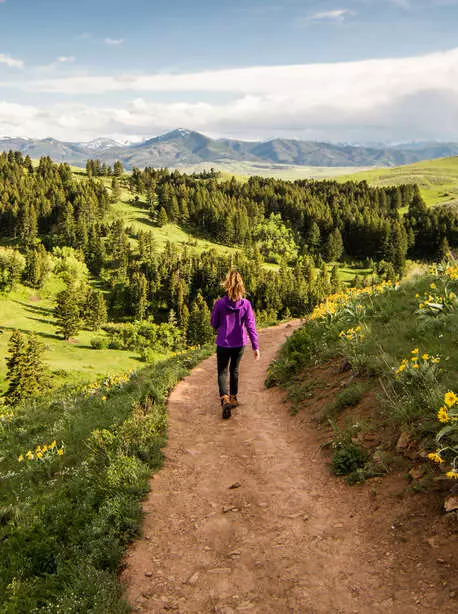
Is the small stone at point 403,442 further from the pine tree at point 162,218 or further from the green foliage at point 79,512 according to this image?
the pine tree at point 162,218

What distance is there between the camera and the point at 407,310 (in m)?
11.3

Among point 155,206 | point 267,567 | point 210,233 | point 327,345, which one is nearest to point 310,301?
point 210,233

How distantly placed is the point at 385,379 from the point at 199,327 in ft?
353

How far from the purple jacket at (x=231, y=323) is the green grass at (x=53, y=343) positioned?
53544 mm

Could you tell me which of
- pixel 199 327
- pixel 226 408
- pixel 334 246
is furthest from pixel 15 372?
pixel 334 246

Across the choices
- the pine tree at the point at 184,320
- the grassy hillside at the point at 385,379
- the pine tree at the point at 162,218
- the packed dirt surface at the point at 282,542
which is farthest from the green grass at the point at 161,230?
the packed dirt surface at the point at 282,542

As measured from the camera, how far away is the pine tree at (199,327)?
4464 inches

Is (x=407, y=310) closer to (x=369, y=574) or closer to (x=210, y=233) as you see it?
(x=369, y=574)

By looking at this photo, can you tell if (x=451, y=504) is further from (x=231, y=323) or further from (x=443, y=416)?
(x=231, y=323)

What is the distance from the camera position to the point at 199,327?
115m

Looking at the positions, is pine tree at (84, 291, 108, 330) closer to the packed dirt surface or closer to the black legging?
the black legging

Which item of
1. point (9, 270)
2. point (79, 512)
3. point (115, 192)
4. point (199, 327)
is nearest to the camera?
point (79, 512)

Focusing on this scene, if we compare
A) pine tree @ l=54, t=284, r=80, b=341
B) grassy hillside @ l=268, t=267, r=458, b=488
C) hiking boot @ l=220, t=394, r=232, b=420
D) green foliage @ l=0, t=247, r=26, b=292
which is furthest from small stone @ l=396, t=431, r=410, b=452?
green foliage @ l=0, t=247, r=26, b=292

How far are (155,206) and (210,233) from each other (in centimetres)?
2828
